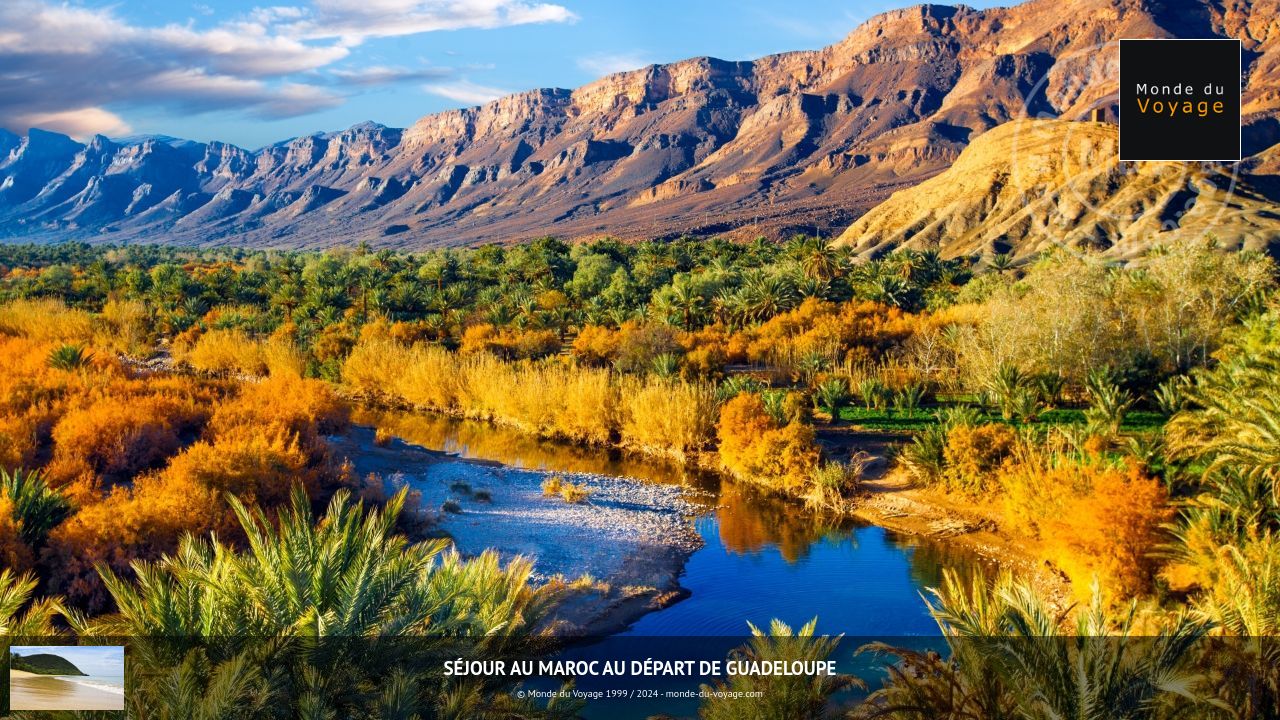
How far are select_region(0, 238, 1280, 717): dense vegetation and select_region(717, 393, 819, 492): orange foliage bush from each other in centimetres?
7

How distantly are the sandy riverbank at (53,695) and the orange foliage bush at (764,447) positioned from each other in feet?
48.9

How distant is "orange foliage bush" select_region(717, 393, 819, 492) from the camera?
18.6 meters

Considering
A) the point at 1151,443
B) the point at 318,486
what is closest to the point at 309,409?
the point at 318,486

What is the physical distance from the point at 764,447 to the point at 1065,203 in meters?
57.5

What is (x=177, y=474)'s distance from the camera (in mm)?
13039

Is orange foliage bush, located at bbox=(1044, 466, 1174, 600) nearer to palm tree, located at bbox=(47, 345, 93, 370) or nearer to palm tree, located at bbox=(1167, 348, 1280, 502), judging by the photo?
palm tree, located at bbox=(1167, 348, 1280, 502)

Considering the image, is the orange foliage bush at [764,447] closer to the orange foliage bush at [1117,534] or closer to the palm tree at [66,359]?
the orange foliage bush at [1117,534]

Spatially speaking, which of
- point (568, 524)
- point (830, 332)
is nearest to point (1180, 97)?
point (830, 332)

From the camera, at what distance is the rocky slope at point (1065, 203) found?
5441cm

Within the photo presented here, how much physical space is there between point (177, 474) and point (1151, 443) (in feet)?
52.2

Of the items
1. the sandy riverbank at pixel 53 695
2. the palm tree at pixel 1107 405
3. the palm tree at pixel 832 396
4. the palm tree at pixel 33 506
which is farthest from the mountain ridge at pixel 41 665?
the palm tree at pixel 832 396

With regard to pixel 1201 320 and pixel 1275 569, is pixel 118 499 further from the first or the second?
pixel 1201 320

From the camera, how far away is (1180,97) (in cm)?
1697

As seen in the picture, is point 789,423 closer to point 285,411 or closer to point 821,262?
point 285,411
